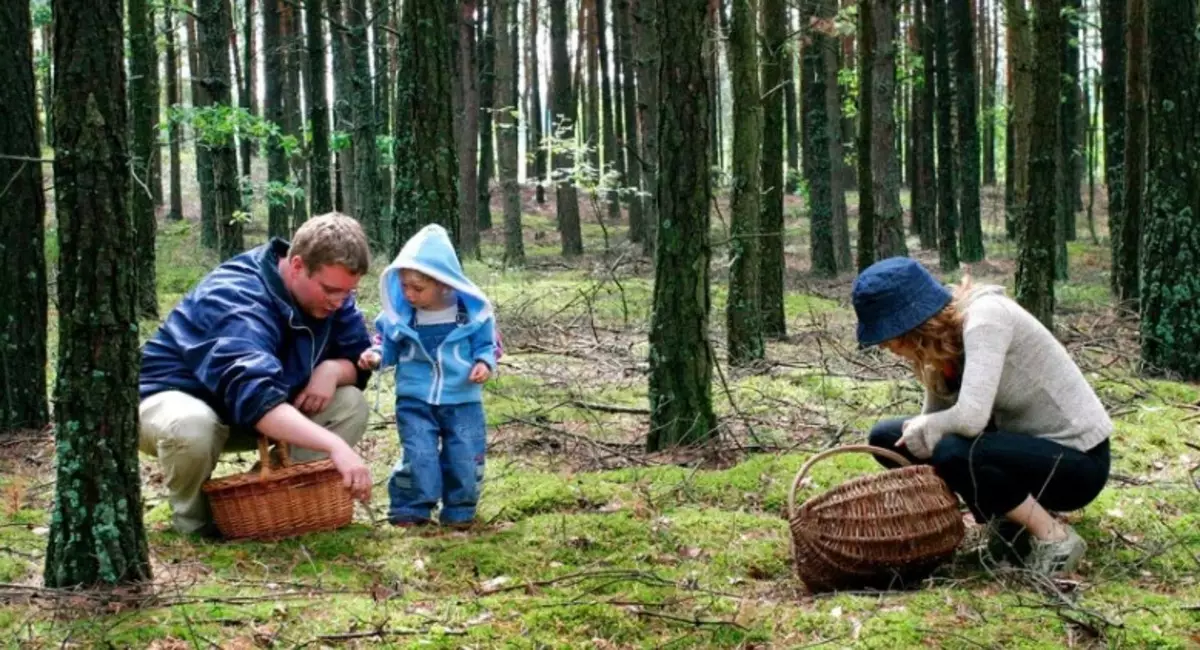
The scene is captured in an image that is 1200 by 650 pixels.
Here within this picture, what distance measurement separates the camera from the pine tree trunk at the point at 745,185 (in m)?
9.05

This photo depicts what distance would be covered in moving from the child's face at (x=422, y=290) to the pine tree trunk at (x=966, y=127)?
17.5 m

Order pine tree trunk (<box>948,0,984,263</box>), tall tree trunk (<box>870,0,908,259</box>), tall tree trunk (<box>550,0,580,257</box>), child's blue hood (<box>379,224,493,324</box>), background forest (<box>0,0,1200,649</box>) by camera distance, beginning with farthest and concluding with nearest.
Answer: tall tree trunk (<box>550,0,580,257</box>)
pine tree trunk (<box>948,0,984,263</box>)
tall tree trunk (<box>870,0,908,259</box>)
child's blue hood (<box>379,224,493,324</box>)
background forest (<box>0,0,1200,649</box>)

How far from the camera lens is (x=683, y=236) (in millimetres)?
6418

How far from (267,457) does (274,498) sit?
18 cm

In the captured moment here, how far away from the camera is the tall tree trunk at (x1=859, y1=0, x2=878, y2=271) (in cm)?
1173

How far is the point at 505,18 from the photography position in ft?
66.2

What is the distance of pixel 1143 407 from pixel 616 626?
A: 4.95 m

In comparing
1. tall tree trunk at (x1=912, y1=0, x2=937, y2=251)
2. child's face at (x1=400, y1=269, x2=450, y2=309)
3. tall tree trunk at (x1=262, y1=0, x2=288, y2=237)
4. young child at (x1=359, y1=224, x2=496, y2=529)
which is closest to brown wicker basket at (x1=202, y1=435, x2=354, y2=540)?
young child at (x1=359, y1=224, x2=496, y2=529)

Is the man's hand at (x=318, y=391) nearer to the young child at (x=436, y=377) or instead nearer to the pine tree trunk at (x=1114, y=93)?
the young child at (x=436, y=377)

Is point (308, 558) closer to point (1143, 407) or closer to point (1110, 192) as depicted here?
point (1143, 407)

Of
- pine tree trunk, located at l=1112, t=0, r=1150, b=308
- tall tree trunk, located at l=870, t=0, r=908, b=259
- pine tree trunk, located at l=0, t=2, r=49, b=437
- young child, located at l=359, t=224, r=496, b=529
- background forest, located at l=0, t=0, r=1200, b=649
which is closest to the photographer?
background forest, located at l=0, t=0, r=1200, b=649

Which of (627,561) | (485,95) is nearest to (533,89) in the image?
(485,95)

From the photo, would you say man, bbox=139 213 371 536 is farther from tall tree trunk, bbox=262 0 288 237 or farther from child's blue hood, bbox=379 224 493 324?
tall tree trunk, bbox=262 0 288 237

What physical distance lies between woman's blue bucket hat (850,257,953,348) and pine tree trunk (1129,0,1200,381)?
5049mm
